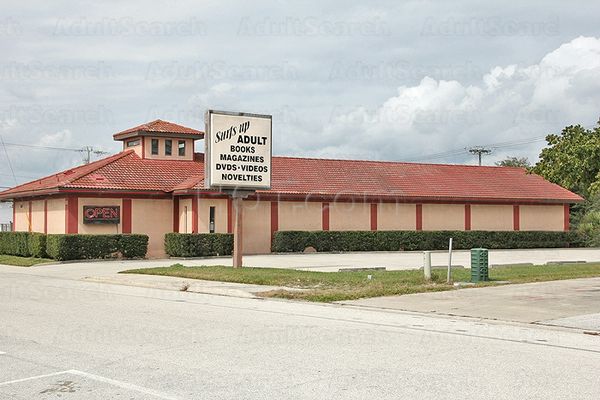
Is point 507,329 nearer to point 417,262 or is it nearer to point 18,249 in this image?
point 417,262

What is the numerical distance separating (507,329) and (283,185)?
98.1 feet

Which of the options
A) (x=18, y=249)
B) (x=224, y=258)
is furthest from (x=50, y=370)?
(x=18, y=249)

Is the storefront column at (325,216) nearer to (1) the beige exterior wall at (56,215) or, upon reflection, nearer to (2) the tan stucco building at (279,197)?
(2) the tan stucco building at (279,197)

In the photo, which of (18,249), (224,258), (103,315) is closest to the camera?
(103,315)

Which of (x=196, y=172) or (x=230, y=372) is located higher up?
(x=196, y=172)

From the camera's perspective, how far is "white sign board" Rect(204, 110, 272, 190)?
982 inches

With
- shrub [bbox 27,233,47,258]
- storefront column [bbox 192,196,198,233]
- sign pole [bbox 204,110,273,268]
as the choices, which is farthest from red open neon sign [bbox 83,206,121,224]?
sign pole [bbox 204,110,273,268]

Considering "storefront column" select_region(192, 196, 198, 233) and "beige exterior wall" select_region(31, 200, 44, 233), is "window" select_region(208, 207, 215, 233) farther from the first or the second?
"beige exterior wall" select_region(31, 200, 44, 233)

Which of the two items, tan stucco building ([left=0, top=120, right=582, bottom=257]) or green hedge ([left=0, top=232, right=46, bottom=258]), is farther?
tan stucco building ([left=0, top=120, right=582, bottom=257])

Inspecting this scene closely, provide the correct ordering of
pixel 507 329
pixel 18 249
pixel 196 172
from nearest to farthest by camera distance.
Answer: pixel 507 329
pixel 18 249
pixel 196 172

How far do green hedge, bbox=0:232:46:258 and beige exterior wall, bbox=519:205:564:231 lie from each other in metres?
29.6

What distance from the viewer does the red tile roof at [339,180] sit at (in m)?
38.8

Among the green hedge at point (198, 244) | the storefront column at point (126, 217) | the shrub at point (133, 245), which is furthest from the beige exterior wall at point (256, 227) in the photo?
the storefront column at point (126, 217)

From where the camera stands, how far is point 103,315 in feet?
46.9
